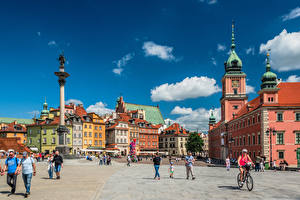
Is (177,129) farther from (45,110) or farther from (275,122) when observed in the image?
(275,122)

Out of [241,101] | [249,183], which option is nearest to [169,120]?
[241,101]

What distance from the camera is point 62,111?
143 feet

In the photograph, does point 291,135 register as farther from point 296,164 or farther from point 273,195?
point 273,195

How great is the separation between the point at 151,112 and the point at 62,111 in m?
100

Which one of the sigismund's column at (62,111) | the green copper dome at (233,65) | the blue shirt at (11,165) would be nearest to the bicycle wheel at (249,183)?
the blue shirt at (11,165)

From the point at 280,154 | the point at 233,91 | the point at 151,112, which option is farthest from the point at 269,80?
the point at 151,112

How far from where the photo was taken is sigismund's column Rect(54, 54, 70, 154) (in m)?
42.0

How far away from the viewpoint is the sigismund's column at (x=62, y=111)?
42.0 metres

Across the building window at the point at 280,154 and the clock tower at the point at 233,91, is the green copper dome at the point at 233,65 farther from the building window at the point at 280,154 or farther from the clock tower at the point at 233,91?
the building window at the point at 280,154

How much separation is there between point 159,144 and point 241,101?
61.2 meters

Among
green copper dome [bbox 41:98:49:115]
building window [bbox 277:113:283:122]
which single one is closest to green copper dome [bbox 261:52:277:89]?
building window [bbox 277:113:283:122]

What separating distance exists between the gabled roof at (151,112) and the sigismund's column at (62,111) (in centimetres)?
8870

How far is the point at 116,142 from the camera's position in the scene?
9888 centimetres

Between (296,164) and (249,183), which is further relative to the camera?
(296,164)
